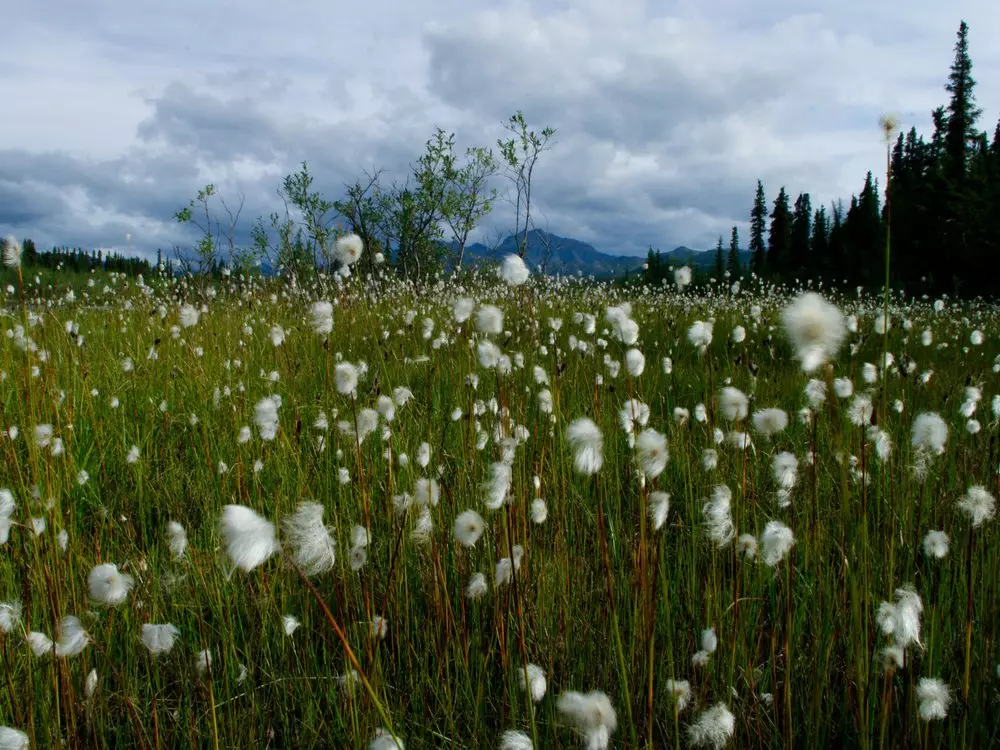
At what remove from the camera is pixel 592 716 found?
1.19 meters

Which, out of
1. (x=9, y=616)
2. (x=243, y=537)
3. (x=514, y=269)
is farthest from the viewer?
(x=514, y=269)

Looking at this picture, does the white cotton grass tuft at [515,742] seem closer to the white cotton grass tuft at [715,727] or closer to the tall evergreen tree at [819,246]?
the white cotton grass tuft at [715,727]

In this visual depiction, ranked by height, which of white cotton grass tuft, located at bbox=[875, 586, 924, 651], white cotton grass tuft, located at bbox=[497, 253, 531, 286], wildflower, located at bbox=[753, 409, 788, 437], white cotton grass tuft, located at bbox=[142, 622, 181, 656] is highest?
white cotton grass tuft, located at bbox=[497, 253, 531, 286]

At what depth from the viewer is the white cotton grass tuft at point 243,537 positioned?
3.68 ft

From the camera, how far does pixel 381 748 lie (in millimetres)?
1417

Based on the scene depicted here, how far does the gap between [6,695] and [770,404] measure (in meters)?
3.96

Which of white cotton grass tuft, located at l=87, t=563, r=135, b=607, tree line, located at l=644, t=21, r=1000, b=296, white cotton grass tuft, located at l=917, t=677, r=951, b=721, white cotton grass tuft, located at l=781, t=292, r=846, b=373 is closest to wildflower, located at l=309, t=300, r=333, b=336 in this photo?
white cotton grass tuft, located at l=87, t=563, r=135, b=607

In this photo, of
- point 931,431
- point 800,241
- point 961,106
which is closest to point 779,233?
point 800,241

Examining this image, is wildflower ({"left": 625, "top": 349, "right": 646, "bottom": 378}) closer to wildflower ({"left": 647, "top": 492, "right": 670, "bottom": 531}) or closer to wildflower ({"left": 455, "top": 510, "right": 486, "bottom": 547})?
wildflower ({"left": 647, "top": 492, "right": 670, "bottom": 531})

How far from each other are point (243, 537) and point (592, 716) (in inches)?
27.8

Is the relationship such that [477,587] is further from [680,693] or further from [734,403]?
[734,403]

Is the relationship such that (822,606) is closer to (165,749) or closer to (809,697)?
(809,697)

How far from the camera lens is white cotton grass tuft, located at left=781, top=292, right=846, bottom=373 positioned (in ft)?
3.91

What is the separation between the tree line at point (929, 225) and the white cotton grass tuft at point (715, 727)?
19052 millimetres
